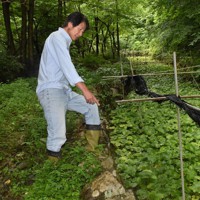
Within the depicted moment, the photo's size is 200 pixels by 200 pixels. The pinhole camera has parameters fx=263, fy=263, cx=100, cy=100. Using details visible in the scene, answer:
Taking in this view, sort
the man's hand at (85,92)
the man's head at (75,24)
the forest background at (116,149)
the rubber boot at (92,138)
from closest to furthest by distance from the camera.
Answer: the man's hand at (85,92), the man's head at (75,24), the forest background at (116,149), the rubber boot at (92,138)

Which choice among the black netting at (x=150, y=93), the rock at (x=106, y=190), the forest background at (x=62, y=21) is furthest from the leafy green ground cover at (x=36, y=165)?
the forest background at (x=62, y=21)

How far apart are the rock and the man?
2.41ft

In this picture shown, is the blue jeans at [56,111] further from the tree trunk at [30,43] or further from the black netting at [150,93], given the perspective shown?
the tree trunk at [30,43]

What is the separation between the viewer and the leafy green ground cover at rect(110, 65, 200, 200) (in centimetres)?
342

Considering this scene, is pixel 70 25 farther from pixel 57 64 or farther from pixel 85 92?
pixel 85 92

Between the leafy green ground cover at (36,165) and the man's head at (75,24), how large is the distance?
163 centimetres

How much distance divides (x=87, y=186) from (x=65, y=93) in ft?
4.20

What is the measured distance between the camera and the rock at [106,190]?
312 cm

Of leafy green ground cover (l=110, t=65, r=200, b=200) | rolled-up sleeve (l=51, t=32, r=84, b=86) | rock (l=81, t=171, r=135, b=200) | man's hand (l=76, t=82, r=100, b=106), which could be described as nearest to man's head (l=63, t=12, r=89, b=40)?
rolled-up sleeve (l=51, t=32, r=84, b=86)

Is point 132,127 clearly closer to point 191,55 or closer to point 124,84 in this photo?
point 124,84

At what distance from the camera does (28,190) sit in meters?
3.29

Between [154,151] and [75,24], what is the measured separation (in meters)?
2.51

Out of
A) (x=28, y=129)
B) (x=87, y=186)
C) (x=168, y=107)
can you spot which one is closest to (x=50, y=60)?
(x=87, y=186)

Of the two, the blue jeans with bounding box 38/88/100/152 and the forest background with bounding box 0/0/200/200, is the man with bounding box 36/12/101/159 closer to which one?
the blue jeans with bounding box 38/88/100/152
